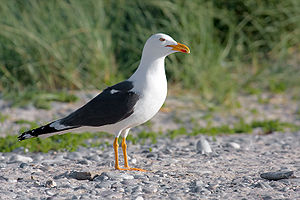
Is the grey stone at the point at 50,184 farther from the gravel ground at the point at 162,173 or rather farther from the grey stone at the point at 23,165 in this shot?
the grey stone at the point at 23,165

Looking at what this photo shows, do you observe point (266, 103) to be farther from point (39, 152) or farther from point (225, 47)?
point (39, 152)

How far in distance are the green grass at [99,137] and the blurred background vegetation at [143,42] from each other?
1.20 metres

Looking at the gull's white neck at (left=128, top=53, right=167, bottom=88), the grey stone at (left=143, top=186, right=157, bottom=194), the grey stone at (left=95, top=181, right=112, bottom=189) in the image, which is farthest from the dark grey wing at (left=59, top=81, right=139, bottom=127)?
the grey stone at (left=143, top=186, right=157, bottom=194)

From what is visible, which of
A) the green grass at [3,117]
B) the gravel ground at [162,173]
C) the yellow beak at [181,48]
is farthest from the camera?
the green grass at [3,117]

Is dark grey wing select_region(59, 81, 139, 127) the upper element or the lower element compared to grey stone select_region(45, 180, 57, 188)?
upper

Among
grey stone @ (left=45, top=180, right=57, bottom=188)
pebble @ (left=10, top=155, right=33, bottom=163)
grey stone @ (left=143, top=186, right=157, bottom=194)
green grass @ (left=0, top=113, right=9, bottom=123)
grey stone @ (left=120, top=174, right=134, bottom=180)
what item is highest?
green grass @ (left=0, top=113, right=9, bottom=123)

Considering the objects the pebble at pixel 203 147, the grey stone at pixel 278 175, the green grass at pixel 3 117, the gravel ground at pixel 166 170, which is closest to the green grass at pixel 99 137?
the gravel ground at pixel 166 170

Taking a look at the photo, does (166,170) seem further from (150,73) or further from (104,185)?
(150,73)

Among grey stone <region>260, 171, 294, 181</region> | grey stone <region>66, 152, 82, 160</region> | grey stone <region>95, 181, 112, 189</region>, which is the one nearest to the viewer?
grey stone <region>95, 181, 112, 189</region>

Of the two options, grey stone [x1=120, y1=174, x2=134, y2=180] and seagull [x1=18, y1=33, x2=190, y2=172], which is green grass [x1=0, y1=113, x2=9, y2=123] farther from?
grey stone [x1=120, y1=174, x2=134, y2=180]

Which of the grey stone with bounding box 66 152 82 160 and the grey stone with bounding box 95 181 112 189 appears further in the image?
the grey stone with bounding box 66 152 82 160

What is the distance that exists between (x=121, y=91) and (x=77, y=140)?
2107 mm

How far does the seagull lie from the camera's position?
4.67 m

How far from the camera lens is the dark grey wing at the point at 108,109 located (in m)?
4.69
